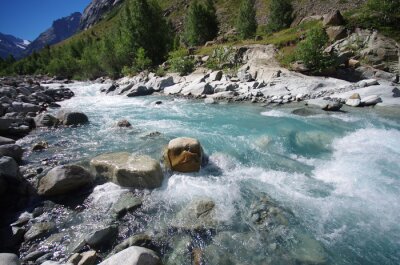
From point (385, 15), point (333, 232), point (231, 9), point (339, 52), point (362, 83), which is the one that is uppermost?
point (231, 9)

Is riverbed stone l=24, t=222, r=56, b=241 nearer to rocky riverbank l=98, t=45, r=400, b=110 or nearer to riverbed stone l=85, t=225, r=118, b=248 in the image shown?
riverbed stone l=85, t=225, r=118, b=248

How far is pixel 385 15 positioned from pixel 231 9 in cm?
7830

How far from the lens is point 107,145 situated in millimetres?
13797

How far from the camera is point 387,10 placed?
3325cm

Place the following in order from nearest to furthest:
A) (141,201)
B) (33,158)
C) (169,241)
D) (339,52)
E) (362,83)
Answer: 1. (169,241)
2. (141,201)
3. (33,158)
4. (362,83)
5. (339,52)

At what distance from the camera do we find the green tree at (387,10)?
32938 mm

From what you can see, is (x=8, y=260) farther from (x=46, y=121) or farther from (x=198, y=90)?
(x=198, y=90)

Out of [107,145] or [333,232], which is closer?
[333,232]

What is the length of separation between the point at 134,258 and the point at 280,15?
6377cm

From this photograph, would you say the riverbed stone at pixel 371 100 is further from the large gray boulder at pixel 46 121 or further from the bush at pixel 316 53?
the large gray boulder at pixel 46 121

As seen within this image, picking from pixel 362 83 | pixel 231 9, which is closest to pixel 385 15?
pixel 362 83

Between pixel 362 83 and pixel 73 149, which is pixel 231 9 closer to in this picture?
pixel 362 83

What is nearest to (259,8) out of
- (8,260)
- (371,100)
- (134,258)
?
(371,100)

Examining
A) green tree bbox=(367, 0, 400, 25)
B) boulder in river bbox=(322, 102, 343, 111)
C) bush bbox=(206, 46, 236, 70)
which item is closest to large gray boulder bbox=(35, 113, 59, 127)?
boulder in river bbox=(322, 102, 343, 111)
